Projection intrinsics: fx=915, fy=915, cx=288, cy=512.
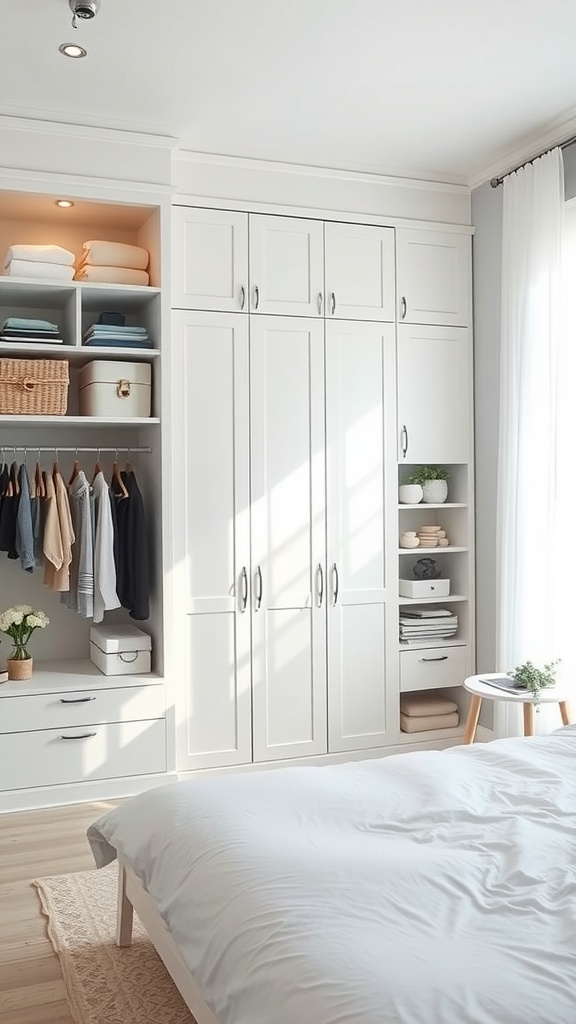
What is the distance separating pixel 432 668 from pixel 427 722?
0.28 meters

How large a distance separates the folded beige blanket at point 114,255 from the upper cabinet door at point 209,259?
15 centimetres

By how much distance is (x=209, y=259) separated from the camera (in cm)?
420

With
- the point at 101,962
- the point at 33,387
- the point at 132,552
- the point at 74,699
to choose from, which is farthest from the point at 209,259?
the point at 101,962

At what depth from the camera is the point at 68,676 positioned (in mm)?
4035

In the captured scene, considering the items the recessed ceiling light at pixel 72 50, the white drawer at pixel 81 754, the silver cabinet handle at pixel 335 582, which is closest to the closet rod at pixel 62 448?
the silver cabinet handle at pixel 335 582

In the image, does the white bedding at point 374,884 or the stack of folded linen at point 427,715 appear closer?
the white bedding at point 374,884

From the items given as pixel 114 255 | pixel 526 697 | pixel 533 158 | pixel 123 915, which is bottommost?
pixel 123 915

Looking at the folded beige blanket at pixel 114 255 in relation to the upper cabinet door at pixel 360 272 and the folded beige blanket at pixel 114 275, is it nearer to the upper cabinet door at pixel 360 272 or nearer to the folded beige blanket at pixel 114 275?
the folded beige blanket at pixel 114 275

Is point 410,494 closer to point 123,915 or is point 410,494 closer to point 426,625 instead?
point 426,625

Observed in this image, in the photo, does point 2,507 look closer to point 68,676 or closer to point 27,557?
point 27,557

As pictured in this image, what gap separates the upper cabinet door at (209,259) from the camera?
13.6 ft

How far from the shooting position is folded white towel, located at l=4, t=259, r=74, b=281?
3.86 m

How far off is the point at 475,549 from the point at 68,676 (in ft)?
7.06

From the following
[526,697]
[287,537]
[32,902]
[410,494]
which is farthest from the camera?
[410,494]
